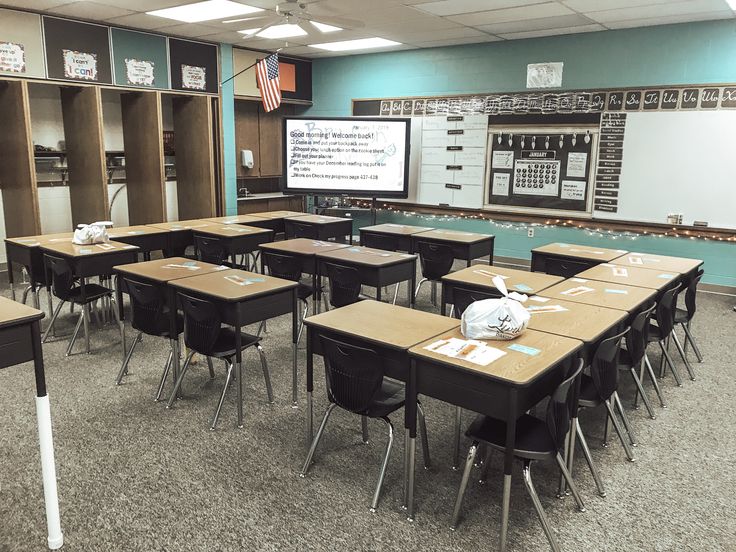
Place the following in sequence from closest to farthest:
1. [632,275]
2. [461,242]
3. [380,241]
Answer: [632,275], [461,242], [380,241]

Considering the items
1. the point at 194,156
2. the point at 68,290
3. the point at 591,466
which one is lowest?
the point at 591,466

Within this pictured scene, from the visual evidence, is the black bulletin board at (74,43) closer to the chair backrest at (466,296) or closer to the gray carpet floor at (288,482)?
the gray carpet floor at (288,482)

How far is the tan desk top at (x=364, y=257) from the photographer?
4445 mm

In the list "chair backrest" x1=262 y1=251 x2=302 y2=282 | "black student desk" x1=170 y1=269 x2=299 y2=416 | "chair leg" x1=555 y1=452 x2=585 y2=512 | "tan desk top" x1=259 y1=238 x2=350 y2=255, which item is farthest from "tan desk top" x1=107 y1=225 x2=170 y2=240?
"chair leg" x1=555 y1=452 x2=585 y2=512

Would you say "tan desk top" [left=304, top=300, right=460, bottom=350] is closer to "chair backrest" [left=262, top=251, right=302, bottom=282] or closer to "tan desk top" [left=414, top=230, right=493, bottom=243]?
"chair backrest" [left=262, top=251, right=302, bottom=282]

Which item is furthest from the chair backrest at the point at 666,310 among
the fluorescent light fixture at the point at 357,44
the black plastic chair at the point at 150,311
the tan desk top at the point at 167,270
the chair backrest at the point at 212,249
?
the fluorescent light fixture at the point at 357,44

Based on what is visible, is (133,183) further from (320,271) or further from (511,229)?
(511,229)

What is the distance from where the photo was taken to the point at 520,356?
7.85ft

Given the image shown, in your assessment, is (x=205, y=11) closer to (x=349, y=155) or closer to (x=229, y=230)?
(x=229, y=230)

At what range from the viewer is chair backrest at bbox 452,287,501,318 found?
3.61m

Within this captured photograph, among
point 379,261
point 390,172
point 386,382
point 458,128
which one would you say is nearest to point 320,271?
point 379,261

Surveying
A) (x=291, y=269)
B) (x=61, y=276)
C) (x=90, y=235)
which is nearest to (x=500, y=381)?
(x=291, y=269)

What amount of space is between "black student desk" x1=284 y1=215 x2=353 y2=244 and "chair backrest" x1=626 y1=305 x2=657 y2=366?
12.2 ft

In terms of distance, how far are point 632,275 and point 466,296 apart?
130cm
